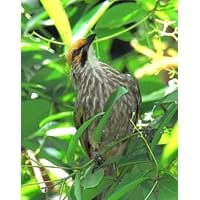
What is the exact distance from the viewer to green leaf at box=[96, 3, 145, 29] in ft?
4.10

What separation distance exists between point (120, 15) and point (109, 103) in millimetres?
172

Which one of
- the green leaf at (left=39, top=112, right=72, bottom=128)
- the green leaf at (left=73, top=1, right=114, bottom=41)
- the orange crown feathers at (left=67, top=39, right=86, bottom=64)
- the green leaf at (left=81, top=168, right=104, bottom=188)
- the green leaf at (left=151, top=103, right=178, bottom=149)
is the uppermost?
the green leaf at (left=73, top=1, right=114, bottom=41)

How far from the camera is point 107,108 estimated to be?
1.15 metres

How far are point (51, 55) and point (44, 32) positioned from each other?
0.24 feet

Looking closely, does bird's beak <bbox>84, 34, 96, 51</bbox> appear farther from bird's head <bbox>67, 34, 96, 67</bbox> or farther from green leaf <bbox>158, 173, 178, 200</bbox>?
green leaf <bbox>158, 173, 178, 200</bbox>

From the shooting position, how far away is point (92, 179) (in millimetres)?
1069

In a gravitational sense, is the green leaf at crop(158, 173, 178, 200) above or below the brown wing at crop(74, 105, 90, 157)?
above

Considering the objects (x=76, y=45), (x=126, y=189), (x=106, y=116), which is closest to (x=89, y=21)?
(x=76, y=45)
